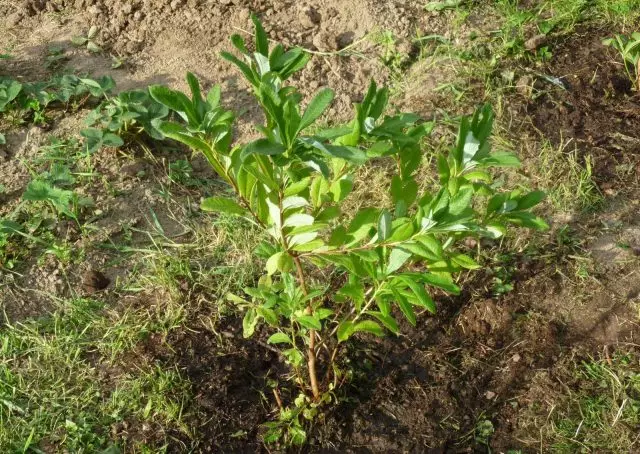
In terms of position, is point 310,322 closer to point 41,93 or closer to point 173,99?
point 173,99

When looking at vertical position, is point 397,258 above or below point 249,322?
above

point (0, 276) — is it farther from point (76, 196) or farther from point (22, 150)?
point (22, 150)

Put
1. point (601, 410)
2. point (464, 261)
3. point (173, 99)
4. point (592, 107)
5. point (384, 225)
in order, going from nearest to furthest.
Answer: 1. point (173, 99)
2. point (384, 225)
3. point (464, 261)
4. point (601, 410)
5. point (592, 107)

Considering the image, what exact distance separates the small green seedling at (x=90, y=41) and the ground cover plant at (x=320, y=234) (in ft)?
0.07

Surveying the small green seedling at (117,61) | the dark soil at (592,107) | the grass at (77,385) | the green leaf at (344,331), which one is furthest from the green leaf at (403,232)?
the small green seedling at (117,61)

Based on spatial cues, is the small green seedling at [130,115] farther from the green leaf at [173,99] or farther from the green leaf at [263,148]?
the green leaf at [263,148]

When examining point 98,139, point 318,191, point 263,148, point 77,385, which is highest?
point 263,148

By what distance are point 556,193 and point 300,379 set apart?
1.46 m

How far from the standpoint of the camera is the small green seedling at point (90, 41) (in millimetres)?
3746

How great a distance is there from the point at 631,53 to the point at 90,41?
9.00 feet

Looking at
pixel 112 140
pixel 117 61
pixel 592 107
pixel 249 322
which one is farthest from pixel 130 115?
pixel 592 107

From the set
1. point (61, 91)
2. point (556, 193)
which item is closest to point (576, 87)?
point (556, 193)

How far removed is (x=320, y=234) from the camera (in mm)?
3070

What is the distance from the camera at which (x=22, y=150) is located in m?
3.33
